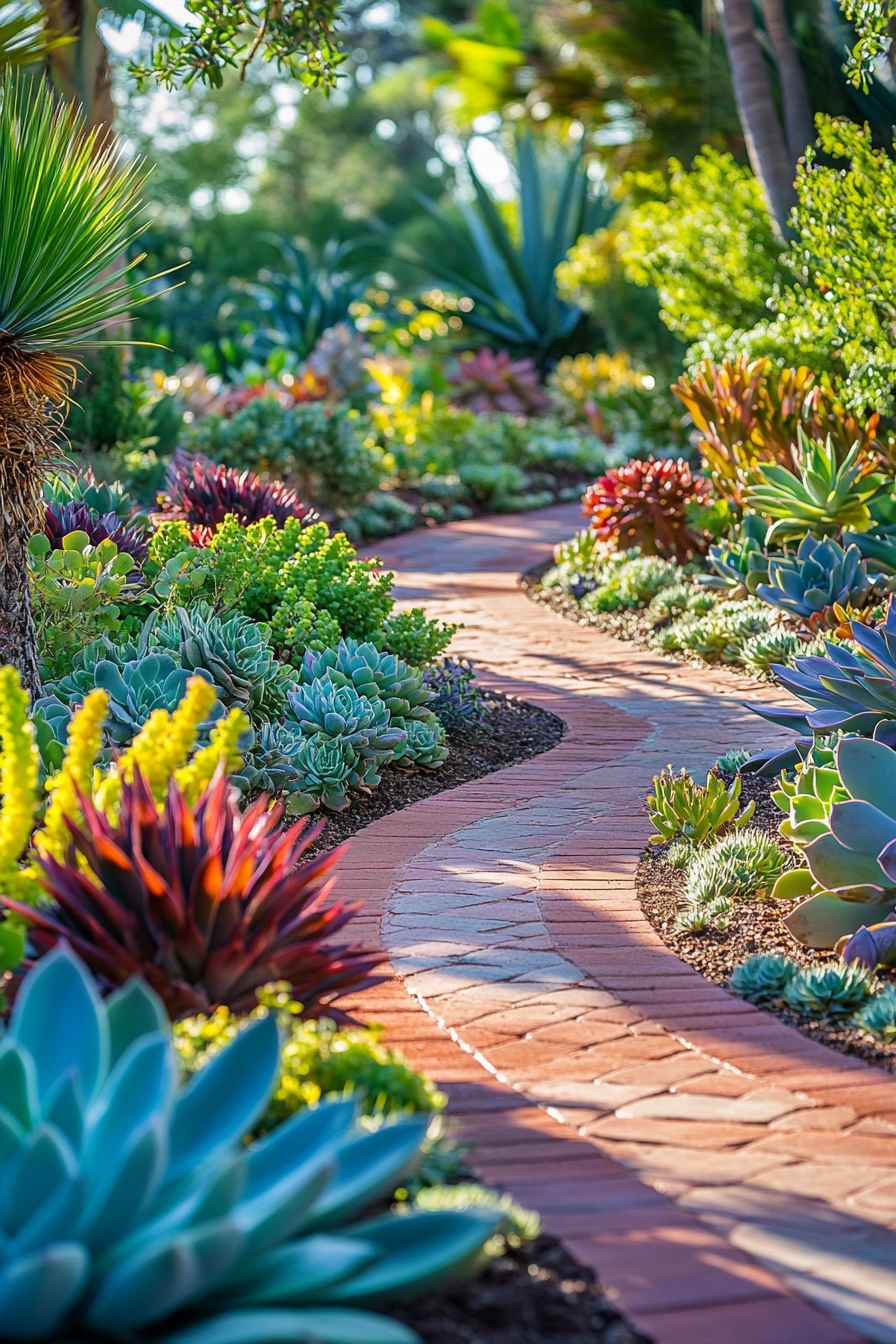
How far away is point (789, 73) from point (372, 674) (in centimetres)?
736

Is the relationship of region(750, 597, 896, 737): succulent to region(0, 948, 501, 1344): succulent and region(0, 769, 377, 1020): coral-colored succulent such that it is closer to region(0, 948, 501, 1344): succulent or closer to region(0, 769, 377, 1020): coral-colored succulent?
region(0, 769, 377, 1020): coral-colored succulent

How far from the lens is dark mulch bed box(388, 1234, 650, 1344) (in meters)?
1.99

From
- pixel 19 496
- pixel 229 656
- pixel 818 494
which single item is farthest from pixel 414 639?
pixel 818 494

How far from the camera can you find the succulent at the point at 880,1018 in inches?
122

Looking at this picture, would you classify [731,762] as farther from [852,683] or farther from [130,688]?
[130,688]

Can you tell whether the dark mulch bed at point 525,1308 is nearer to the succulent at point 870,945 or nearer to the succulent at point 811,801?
the succulent at point 870,945

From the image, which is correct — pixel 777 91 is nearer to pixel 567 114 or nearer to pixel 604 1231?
pixel 567 114

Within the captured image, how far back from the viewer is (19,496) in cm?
448

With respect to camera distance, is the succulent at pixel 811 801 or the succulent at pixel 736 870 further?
the succulent at pixel 736 870

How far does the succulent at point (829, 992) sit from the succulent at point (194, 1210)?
1.57 meters

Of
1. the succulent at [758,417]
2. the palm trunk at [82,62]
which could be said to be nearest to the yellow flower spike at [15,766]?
the succulent at [758,417]

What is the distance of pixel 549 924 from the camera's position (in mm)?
3738

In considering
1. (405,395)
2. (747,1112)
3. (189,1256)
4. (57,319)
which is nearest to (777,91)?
(405,395)

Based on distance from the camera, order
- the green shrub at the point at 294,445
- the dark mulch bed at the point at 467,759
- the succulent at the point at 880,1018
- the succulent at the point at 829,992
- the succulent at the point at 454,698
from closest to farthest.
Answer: the succulent at the point at 880,1018
the succulent at the point at 829,992
the dark mulch bed at the point at 467,759
the succulent at the point at 454,698
the green shrub at the point at 294,445
